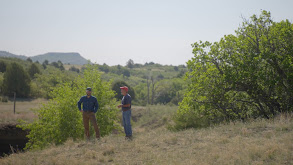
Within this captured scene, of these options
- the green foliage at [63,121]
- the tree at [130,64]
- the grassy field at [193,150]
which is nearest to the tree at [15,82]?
the green foliage at [63,121]

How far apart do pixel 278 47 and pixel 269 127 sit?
5.63 m

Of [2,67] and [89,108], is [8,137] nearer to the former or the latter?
[89,108]

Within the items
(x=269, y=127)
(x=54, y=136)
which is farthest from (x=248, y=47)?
(x=54, y=136)

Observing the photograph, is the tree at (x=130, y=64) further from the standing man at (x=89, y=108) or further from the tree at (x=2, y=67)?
the standing man at (x=89, y=108)

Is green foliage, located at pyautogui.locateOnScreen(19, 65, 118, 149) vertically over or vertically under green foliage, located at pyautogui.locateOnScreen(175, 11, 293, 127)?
under

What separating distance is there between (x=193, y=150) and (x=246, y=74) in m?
6.78

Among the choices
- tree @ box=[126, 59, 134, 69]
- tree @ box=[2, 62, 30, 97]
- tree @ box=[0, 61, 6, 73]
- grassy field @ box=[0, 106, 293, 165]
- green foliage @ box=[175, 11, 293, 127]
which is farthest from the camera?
tree @ box=[126, 59, 134, 69]

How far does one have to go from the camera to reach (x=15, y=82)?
45.1 meters

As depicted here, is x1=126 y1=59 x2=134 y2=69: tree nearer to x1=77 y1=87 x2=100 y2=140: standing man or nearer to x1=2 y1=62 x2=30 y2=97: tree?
x1=2 y1=62 x2=30 y2=97: tree

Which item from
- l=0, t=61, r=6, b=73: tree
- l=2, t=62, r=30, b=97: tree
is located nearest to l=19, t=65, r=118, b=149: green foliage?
l=2, t=62, r=30, b=97: tree

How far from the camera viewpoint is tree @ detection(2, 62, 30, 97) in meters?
44.4

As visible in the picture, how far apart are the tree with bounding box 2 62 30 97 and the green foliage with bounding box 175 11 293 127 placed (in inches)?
1575

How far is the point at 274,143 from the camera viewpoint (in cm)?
650

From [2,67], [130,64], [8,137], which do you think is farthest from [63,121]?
[130,64]
